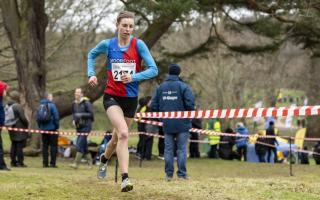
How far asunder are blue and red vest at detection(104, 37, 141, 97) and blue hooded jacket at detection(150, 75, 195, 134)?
3023mm

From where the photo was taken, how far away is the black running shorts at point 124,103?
6.67 m

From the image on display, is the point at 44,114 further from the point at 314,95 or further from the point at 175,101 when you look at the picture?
the point at 314,95

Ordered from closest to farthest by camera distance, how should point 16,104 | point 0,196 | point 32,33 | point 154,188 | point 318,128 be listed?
point 0,196 < point 154,188 < point 16,104 < point 32,33 < point 318,128

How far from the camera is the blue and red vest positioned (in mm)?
6672

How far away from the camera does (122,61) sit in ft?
21.8

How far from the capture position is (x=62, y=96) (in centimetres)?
2038

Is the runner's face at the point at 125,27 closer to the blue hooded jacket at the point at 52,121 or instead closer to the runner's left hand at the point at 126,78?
the runner's left hand at the point at 126,78

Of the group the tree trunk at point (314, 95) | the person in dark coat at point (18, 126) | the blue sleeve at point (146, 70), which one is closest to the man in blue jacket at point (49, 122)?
the person in dark coat at point (18, 126)

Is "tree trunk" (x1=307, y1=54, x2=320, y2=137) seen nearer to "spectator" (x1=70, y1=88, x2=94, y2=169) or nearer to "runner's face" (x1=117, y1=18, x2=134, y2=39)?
"spectator" (x1=70, y1=88, x2=94, y2=169)

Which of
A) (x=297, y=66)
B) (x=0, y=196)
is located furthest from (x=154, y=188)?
(x=297, y=66)

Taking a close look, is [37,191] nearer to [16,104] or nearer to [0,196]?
[0,196]

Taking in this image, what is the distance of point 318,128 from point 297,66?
14.1 m

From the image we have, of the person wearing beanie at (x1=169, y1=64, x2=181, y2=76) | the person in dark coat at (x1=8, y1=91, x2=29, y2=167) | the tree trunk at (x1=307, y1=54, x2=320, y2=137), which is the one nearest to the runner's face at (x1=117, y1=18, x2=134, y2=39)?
the person wearing beanie at (x1=169, y1=64, x2=181, y2=76)

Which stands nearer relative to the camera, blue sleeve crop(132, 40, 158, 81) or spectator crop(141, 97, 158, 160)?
blue sleeve crop(132, 40, 158, 81)
